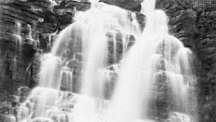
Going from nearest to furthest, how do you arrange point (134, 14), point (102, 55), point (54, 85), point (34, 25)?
point (54, 85) → point (102, 55) → point (34, 25) → point (134, 14)

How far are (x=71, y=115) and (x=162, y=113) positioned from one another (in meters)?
7.17

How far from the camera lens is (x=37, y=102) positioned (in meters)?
30.9

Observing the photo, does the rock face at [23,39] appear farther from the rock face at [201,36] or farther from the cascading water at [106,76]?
the rock face at [201,36]

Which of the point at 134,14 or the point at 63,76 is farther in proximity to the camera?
the point at 134,14

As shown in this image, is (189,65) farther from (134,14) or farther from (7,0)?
(7,0)

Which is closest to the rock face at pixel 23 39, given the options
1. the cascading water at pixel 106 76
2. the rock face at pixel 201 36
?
the cascading water at pixel 106 76

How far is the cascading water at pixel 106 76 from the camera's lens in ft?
101

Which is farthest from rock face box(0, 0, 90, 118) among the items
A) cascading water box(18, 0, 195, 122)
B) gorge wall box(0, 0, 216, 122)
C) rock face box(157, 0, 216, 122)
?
rock face box(157, 0, 216, 122)

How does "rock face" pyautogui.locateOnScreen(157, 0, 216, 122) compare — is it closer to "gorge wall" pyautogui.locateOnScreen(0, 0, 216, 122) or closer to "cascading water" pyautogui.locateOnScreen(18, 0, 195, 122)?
"gorge wall" pyautogui.locateOnScreen(0, 0, 216, 122)

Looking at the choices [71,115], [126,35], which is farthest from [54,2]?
[71,115]

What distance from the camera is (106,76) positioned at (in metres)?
33.5

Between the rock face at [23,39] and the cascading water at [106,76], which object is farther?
the rock face at [23,39]

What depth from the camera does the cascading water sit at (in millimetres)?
30734

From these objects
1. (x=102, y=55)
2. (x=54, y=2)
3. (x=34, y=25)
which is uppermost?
(x=54, y=2)
